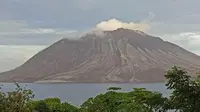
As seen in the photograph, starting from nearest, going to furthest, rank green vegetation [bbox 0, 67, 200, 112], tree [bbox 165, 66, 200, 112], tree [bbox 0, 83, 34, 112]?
tree [bbox 165, 66, 200, 112], green vegetation [bbox 0, 67, 200, 112], tree [bbox 0, 83, 34, 112]

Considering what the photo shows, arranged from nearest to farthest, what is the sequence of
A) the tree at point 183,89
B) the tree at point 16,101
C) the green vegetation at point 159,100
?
1. the tree at point 183,89
2. the green vegetation at point 159,100
3. the tree at point 16,101

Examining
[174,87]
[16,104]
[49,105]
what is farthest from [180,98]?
[49,105]

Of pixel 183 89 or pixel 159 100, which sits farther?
pixel 159 100

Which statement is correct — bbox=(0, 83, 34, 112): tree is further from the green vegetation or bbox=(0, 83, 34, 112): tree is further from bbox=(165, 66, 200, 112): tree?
bbox=(165, 66, 200, 112): tree

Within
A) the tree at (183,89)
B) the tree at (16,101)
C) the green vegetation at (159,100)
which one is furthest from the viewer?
the tree at (16,101)

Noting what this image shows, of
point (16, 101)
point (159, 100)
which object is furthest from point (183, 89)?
point (16, 101)

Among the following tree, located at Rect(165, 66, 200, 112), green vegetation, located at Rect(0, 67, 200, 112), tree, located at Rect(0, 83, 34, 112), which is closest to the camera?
tree, located at Rect(165, 66, 200, 112)

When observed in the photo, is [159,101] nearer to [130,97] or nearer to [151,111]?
[151,111]

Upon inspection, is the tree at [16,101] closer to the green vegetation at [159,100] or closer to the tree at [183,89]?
the green vegetation at [159,100]

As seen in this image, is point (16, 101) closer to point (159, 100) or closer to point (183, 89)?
point (159, 100)

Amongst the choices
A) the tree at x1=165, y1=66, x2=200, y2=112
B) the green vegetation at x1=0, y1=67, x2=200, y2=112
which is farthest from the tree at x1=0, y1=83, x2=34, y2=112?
the tree at x1=165, y1=66, x2=200, y2=112

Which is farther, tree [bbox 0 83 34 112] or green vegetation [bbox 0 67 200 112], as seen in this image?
tree [bbox 0 83 34 112]

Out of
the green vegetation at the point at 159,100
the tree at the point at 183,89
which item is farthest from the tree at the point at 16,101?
the tree at the point at 183,89

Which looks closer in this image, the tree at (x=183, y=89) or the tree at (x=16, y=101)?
the tree at (x=183, y=89)
